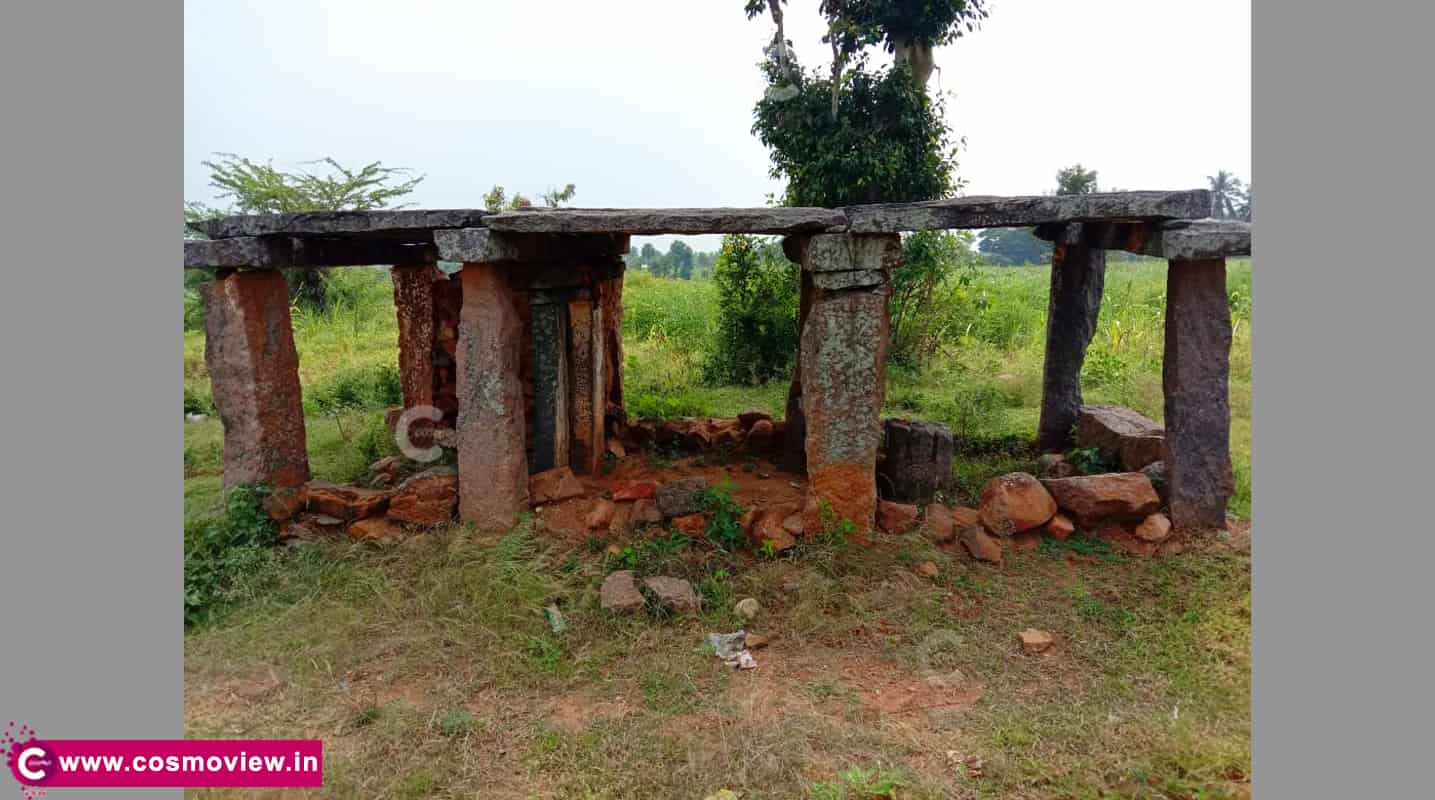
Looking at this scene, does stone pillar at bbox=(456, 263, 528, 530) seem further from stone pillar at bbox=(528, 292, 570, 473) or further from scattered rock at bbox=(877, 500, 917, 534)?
scattered rock at bbox=(877, 500, 917, 534)

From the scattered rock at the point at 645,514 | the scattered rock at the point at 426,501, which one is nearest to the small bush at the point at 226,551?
the scattered rock at the point at 426,501

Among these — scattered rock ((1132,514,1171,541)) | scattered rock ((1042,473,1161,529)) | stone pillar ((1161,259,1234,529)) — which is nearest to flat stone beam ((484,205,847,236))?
stone pillar ((1161,259,1234,529))

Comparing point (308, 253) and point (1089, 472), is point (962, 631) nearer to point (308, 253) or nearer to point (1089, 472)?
point (1089, 472)

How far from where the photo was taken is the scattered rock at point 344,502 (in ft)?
23.0

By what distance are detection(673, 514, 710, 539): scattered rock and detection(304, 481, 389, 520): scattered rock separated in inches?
91.9

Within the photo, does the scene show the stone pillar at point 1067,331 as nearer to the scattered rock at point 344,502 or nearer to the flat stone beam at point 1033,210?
the flat stone beam at point 1033,210

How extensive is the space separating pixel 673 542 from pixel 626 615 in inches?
35.8

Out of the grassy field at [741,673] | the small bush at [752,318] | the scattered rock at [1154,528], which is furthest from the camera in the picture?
the small bush at [752,318]

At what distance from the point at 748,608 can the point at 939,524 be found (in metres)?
1.75

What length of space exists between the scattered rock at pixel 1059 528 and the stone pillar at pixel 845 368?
1.40m

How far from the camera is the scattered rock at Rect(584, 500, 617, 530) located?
6871 millimetres

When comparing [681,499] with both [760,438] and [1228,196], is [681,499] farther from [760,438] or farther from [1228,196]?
[1228,196]

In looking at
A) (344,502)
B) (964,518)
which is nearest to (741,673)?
(964,518)
